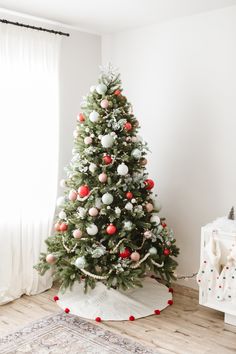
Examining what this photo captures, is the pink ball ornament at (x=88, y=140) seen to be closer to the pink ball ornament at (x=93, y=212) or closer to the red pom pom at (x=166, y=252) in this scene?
the pink ball ornament at (x=93, y=212)

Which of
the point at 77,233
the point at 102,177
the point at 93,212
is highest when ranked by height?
the point at 102,177

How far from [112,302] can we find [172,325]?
557mm

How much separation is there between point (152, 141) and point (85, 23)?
4.31 feet

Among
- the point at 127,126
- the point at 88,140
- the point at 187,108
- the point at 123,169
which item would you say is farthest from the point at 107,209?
the point at 187,108

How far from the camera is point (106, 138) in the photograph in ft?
11.2

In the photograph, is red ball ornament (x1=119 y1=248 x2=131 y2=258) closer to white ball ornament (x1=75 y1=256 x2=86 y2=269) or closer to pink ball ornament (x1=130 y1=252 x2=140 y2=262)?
pink ball ornament (x1=130 y1=252 x2=140 y2=262)

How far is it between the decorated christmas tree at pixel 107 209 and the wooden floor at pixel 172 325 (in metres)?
0.32

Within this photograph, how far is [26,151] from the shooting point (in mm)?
3818

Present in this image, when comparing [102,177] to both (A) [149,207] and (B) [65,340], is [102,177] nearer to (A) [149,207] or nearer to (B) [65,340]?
(A) [149,207]

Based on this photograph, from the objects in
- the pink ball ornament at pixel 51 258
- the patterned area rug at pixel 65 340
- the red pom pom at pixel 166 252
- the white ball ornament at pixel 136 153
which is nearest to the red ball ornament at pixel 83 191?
the white ball ornament at pixel 136 153

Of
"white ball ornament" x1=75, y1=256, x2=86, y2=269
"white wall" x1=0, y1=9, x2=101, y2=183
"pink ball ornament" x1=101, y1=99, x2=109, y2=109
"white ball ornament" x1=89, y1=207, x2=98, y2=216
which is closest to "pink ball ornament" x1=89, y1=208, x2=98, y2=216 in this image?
"white ball ornament" x1=89, y1=207, x2=98, y2=216

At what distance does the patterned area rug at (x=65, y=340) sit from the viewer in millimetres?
2963

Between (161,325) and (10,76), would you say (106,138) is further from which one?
(161,325)

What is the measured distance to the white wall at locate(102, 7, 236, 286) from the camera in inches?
147
